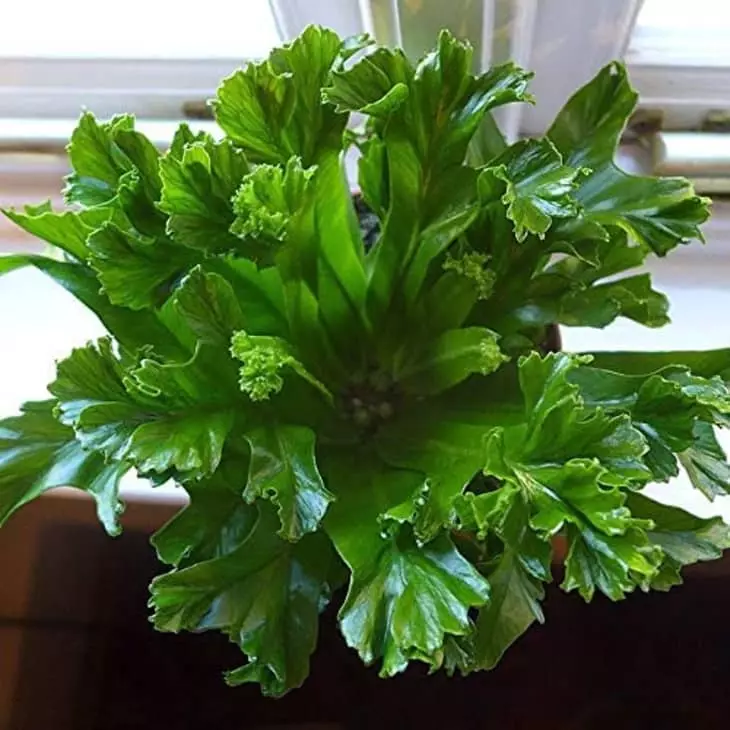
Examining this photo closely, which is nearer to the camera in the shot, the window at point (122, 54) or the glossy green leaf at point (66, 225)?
the glossy green leaf at point (66, 225)

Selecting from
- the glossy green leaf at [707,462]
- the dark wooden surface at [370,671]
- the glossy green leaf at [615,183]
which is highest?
the glossy green leaf at [615,183]

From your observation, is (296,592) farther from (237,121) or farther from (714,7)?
(714,7)

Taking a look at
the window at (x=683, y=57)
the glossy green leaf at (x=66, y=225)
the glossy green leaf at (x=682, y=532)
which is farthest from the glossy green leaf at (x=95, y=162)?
the window at (x=683, y=57)

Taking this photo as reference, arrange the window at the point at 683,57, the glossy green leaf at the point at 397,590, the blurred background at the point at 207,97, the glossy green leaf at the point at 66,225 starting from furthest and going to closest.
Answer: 1. the window at the point at 683,57
2. the blurred background at the point at 207,97
3. the glossy green leaf at the point at 66,225
4. the glossy green leaf at the point at 397,590

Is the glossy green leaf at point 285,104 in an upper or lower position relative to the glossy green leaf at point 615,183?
upper

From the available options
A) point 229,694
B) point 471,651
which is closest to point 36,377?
point 229,694

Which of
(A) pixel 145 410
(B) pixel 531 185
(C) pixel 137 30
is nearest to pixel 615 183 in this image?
(B) pixel 531 185

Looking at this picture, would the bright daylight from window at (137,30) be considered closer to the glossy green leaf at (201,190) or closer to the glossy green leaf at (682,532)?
the glossy green leaf at (201,190)
